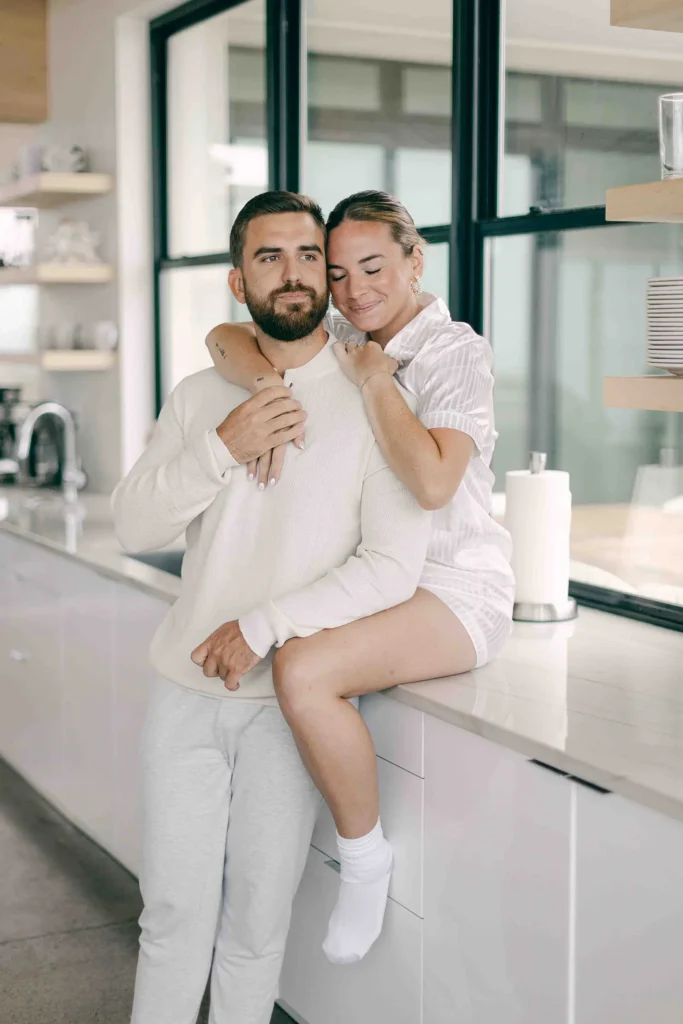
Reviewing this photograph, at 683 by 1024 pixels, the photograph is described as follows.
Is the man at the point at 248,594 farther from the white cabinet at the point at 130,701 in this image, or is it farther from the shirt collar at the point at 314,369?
the white cabinet at the point at 130,701

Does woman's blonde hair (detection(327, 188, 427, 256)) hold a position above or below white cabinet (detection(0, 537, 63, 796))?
above

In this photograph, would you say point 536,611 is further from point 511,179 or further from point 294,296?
point 511,179

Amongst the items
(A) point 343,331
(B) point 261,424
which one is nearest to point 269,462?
(B) point 261,424

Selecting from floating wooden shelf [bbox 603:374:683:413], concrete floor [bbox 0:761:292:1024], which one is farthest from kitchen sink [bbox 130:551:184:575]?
floating wooden shelf [bbox 603:374:683:413]

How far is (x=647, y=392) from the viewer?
1.97 meters

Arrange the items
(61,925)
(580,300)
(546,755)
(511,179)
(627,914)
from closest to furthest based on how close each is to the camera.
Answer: (627,914), (546,755), (580,300), (511,179), (61,925)

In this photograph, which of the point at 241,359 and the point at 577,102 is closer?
the point at 241,359

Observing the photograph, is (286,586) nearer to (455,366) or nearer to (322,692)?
(322,692)

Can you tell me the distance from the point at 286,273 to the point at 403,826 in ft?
2.94

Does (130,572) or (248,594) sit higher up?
(248,594)

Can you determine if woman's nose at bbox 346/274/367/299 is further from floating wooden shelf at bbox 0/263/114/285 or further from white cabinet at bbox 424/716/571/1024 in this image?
floating wooden shelf at bbox 0/263/114/285

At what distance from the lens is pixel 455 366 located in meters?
2.09

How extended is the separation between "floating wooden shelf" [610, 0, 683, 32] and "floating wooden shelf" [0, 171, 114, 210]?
275 centimetres

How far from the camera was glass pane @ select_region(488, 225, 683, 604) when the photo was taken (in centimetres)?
251
